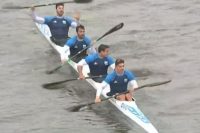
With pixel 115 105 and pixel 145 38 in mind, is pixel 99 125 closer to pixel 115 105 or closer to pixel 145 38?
pixel 115 105

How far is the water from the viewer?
55.6 feet

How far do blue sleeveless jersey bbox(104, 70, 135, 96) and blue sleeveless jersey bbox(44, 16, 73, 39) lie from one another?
5497 mm

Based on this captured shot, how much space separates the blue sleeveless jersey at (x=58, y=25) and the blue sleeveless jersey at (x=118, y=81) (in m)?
5.50

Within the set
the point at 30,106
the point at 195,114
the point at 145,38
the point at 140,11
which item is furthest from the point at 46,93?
the point at 140,11

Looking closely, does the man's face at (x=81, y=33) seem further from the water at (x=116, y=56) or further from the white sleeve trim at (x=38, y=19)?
the white sleeve trim at (x=38, y=19)

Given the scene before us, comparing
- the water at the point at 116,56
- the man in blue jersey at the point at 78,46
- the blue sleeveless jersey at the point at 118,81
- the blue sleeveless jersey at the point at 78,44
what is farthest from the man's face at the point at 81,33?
the blue sleeveless jersey at the point at 118,81

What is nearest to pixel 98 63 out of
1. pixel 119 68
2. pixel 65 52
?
pixel 119 68

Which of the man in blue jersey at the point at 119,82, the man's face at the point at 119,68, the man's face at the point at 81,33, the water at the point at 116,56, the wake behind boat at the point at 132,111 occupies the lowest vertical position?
the water at the point at 116,56

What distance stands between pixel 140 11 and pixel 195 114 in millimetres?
11914

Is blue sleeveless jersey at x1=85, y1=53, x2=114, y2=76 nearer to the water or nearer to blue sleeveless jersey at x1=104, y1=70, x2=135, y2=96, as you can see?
the water

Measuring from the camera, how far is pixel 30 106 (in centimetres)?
1817

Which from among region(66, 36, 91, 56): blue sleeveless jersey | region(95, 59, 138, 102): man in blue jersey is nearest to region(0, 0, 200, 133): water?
region(95, 59, 138, 102): man in blue jersey

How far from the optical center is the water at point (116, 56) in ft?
55.6

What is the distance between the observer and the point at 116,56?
22500mm
